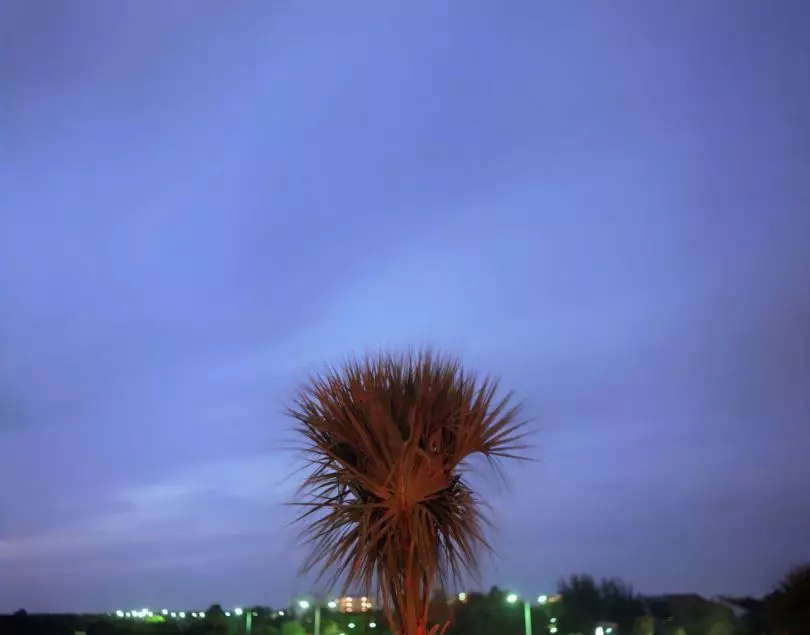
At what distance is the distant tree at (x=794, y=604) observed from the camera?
70.3 feet

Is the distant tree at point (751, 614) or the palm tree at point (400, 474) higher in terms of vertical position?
the palm tree at point (400, 474)

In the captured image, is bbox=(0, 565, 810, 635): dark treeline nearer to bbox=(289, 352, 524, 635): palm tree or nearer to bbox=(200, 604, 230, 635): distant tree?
bbox=(200, 604, 230, 635): distant tree

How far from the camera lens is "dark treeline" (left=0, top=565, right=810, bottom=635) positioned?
23.2 meters

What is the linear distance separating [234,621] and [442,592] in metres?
38.4

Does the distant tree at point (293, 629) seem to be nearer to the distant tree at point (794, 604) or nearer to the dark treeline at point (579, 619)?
the dark treeline at point (579, 619)

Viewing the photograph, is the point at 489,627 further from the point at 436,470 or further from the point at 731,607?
the point at 436,470

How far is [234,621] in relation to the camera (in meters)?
42.2

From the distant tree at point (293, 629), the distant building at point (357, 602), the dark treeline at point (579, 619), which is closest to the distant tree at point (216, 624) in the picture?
the dark treeline at point (579, 619)

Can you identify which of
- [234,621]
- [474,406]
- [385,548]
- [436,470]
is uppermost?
[474,406]

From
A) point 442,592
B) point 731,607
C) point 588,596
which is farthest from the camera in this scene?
point 588,596

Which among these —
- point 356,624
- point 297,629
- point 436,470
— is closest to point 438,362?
point 436,470

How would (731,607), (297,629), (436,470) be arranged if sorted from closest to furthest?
(436,470) < (731,607) < (297,629)

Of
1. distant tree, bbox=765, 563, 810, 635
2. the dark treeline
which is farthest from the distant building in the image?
distant tree, bbox=765, 563, 810, 635

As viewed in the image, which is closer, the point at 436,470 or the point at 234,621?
the point at 436,470
